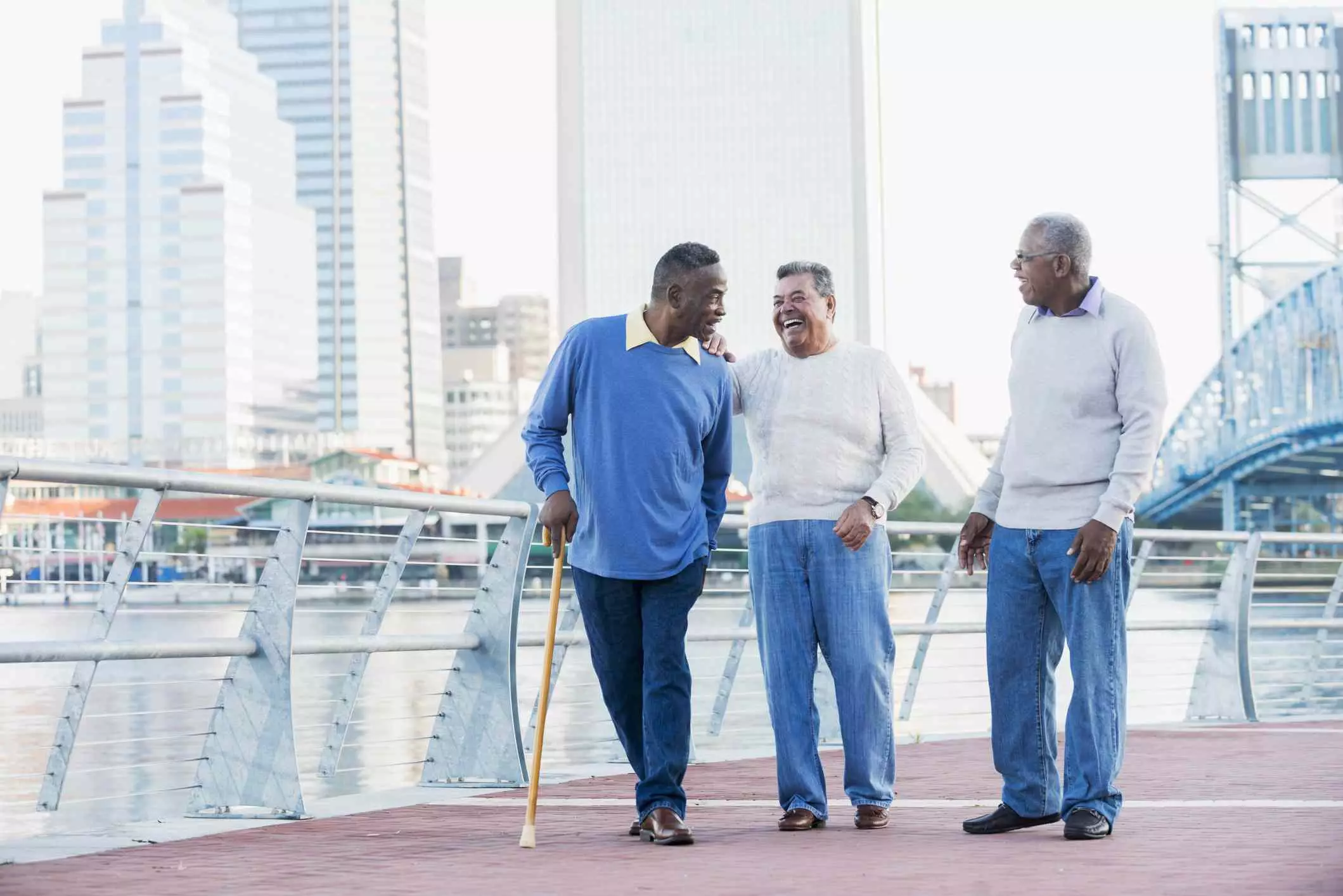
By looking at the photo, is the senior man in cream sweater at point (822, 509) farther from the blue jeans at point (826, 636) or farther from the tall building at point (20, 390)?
the tall building at point (20, 390)

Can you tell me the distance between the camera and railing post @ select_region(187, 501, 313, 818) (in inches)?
206

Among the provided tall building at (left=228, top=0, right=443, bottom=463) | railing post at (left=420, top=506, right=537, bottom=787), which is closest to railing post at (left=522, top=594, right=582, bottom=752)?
railing post at (left=420, top=506, right=537, bottom=787)

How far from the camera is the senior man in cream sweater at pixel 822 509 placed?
515cm

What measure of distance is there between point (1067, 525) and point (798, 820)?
3.46 ft

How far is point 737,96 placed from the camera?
385 ft

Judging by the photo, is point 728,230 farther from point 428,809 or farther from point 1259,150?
point 428,809

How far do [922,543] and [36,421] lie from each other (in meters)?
109

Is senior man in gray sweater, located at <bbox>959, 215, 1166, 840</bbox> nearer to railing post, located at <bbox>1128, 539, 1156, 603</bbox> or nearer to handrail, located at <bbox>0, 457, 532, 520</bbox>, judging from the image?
handrail, located at <bbox>0, 457, 532, 520</bbox>

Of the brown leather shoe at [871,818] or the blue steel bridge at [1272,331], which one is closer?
the brown leather shoe at [871,818]

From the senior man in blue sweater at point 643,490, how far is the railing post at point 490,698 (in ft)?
4.32

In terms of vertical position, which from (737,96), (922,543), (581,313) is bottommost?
(922,543)

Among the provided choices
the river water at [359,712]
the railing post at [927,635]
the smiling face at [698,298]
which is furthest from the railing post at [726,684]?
the smiling face at [698,298]

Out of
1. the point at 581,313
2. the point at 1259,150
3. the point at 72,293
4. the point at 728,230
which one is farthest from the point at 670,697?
the point at 72,293

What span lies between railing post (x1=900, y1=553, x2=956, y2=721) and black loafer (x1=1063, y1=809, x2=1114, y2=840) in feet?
12.0
